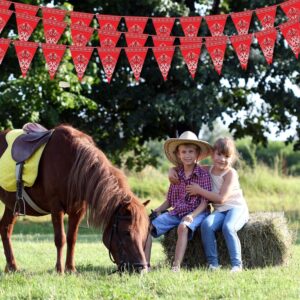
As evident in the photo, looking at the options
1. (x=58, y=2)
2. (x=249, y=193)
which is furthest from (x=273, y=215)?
(x=249, y=193)

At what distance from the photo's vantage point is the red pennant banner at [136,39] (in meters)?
8.29

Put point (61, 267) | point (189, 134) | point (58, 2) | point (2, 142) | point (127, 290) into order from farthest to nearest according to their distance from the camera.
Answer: point (58, 2) < point (2, 142) < point (189, 134) < point (61, 267) < point (127, 290)

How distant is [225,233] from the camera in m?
6.00

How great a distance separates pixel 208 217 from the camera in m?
6.11

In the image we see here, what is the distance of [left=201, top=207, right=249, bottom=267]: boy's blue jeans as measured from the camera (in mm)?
5957

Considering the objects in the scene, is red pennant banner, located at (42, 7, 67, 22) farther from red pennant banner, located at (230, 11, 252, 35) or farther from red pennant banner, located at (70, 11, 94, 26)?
red pennant banner, located at (230, 11, 252, 35)

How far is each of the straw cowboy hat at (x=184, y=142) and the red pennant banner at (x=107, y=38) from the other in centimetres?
232

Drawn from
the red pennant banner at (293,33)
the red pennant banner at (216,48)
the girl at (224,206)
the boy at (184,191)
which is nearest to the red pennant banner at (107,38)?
the red pennant banner at (216,48)

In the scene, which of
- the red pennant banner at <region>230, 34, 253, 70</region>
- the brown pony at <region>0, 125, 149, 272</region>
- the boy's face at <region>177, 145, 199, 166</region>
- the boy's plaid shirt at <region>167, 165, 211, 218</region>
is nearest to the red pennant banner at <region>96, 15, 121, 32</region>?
the red pennant banner at <region>230, 34, 253, 70</region>

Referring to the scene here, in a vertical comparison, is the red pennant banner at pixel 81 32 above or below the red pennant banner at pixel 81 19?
below

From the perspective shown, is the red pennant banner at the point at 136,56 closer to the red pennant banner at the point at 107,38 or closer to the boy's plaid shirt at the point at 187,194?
the red pennant banner at the point at 107,38

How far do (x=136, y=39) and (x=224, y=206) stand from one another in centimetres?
307

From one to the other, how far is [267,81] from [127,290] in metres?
11.9

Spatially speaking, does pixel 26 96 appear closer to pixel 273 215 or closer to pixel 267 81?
pixel 267 81
